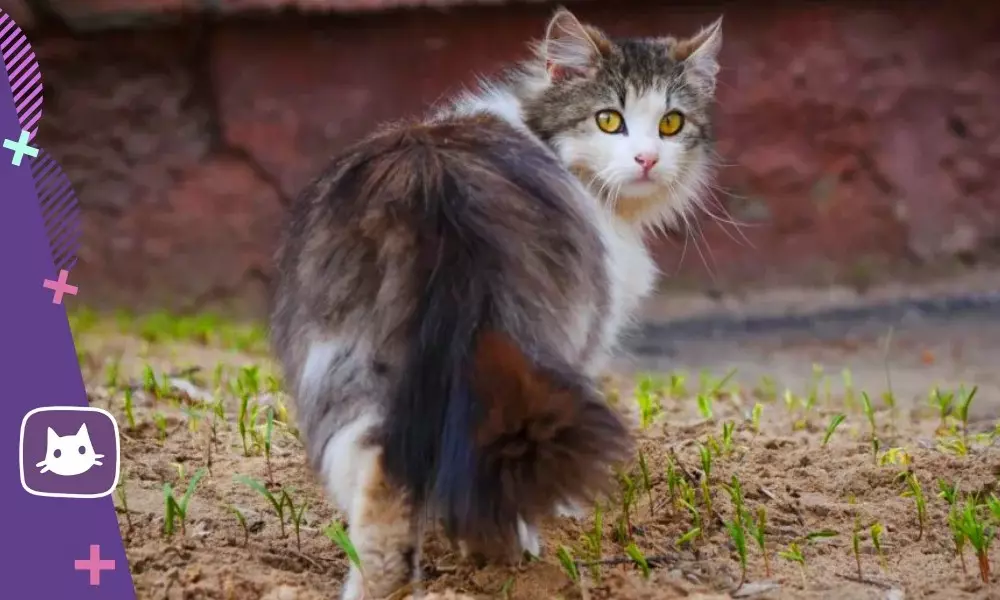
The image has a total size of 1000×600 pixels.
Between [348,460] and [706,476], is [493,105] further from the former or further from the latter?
[348,460]

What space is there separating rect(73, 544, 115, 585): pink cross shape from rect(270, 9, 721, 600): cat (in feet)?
1.13

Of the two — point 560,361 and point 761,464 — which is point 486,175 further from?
point 761,464

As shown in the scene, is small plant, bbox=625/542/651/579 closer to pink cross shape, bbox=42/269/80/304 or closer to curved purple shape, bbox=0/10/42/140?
pink cross shape, bbox=42/269/80/304

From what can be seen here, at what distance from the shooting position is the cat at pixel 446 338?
151cm

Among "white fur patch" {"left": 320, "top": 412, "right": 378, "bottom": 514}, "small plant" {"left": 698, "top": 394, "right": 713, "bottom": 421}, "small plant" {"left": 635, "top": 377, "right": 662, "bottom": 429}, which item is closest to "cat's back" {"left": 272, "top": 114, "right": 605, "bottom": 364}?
"white fur patch" {"left": 320, "top": 412, "right": 378, "bottom": 514}

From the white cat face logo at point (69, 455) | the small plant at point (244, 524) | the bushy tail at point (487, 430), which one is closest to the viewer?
the bushy tail at point (487, 430)

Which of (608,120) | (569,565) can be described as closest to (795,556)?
(569,565)

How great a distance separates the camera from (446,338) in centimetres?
160

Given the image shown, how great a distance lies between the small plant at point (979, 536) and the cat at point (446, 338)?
2.13 ft

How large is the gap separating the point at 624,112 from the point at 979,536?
1223mm

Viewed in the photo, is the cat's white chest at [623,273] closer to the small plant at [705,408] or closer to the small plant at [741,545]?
the small plant at [705,408]

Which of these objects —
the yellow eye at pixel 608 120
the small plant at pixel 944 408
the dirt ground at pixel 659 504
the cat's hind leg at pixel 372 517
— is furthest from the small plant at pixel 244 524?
the small plant at pixel 944 408

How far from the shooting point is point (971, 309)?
4.88m

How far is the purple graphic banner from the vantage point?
Answer: 1564 mm
